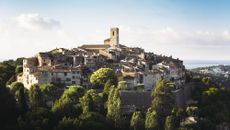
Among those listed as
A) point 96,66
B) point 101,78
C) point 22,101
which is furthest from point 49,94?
point 96,66

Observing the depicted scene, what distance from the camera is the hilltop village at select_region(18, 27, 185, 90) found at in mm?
38594

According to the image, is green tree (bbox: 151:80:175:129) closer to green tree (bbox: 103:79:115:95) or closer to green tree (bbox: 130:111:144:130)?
green tree (bbox: 130:111:144:130)

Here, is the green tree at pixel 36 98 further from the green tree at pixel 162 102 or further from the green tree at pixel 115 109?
the green tree at pixel 162 102

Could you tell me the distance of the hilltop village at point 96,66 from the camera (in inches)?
1519

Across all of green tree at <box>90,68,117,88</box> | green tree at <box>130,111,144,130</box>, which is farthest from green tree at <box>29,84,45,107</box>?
green tree at <box>90,68,117,88</box>

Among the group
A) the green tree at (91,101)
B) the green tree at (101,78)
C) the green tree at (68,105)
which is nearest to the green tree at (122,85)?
the green tree at (101,78)

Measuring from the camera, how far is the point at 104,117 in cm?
3338

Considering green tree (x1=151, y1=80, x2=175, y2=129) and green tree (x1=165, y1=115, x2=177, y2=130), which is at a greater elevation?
green tree (x1=151, y1=80, x2=175, y2=129)

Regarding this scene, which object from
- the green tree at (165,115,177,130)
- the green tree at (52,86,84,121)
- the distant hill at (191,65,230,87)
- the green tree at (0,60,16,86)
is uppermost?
the green tree at (0,60,16,86)

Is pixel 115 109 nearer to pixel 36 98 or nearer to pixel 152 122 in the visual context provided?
pixel 152 122

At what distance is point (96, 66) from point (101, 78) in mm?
5083

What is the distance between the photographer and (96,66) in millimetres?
42875

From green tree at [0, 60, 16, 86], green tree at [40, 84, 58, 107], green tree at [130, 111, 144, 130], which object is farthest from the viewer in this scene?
green tree at [0, 60, 16, 86]

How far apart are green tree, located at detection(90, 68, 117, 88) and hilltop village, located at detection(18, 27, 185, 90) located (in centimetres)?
75
